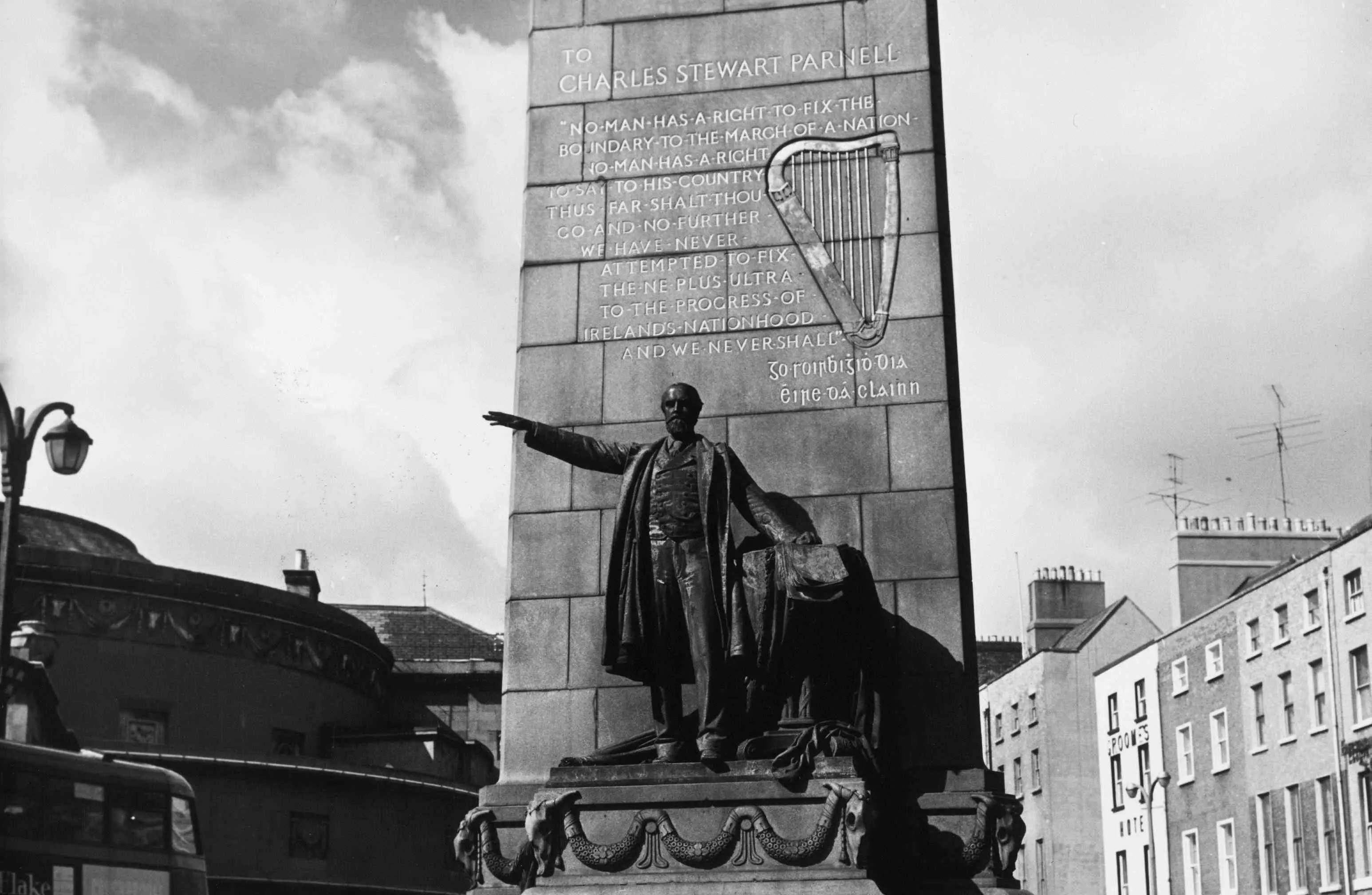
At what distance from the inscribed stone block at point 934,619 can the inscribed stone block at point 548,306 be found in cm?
409

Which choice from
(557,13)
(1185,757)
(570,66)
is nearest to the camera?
(570,66)

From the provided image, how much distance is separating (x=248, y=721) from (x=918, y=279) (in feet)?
126

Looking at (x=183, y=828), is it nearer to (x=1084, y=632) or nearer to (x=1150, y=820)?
(x=1150, y=820)

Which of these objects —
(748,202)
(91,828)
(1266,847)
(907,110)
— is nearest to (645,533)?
(748,202)

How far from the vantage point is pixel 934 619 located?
16.2 metres

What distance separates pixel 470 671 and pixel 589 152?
46.2m

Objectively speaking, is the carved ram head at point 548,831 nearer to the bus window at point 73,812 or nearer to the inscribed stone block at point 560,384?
the inscribed stone block at point 560,384

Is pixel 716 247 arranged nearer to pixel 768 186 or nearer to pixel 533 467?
pixel 768 186

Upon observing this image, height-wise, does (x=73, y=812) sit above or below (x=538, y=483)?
below

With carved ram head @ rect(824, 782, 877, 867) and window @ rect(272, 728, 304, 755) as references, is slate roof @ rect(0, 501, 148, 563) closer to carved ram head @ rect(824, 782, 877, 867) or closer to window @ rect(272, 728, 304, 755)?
window @ rect(272, 728, 304, 755)

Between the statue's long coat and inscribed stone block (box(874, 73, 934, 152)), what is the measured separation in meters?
3.96

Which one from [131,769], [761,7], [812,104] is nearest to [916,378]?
[812,104]

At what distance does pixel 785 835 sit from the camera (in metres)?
14.0

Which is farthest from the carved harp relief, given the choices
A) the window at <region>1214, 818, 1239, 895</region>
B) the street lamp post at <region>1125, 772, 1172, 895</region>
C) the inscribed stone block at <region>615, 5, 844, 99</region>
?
the street lamp post at <region>1125, 772, 1172, 895</region>
